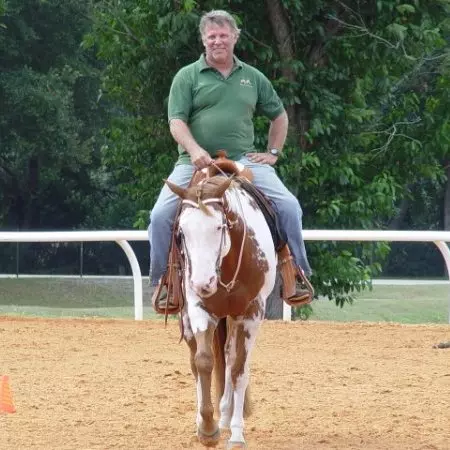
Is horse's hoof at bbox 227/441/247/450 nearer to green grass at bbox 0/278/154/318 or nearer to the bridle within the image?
the bridle

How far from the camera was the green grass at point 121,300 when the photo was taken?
23.8 m

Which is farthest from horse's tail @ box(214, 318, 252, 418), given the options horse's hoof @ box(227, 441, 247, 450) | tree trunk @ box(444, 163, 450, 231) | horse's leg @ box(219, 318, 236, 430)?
tree trunk @ box(444, 163, 450, 231)

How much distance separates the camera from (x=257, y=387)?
10.7 meters

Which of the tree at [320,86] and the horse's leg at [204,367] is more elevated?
the tree at [320,86]

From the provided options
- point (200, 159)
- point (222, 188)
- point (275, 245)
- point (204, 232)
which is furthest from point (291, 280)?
point (204, 232)

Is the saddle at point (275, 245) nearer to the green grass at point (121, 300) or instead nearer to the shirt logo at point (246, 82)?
the shirt logo at point (246, 82)

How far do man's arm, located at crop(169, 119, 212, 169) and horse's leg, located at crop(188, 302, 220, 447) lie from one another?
92cm

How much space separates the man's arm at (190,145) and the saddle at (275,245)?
0.05m

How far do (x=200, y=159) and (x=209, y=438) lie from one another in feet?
5.61

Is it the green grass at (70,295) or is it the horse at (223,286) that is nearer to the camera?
the horse at (223,286)

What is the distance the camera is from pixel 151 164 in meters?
20.2

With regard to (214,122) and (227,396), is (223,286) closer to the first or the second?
(227,396)

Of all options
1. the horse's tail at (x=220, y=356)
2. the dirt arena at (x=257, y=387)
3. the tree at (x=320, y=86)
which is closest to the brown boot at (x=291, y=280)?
the horse's tail at (x=220, y=356)

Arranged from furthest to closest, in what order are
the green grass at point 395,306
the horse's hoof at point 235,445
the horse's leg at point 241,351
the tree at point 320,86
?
the green grass at point 395,306
the tree at point 320,86
the horse's leg at point 241,351
the horse's hoof at point 235,445
